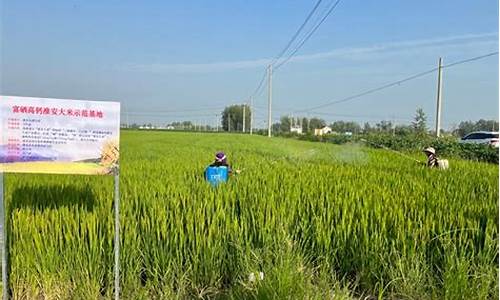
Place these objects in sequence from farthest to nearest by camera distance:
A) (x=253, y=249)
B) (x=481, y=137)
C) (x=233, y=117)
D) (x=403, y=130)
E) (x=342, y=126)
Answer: (x=342, y=126) → (x=233, y=117) → (x=403, y=130) → (x=481, y=137) → (x=253, y=249)

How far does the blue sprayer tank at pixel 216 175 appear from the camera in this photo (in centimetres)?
471

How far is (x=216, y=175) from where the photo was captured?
477 cm

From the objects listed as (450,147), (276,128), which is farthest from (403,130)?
(276,128)

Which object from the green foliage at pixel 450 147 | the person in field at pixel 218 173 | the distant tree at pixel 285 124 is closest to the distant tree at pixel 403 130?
the green foliage at pixel 450 147

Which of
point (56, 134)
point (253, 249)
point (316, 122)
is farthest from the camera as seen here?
point (316, 122)

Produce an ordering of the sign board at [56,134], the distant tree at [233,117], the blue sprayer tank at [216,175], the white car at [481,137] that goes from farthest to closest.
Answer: the distant tree at [233,117] → the white car at [481,137] → the blue sprayer tank at [216,175] → the sign board at [56,134]

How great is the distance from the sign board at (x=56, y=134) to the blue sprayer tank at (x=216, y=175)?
2.30m

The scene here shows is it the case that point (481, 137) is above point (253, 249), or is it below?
above

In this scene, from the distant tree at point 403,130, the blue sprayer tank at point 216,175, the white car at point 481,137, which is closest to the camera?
the blue sprayer tank at point 216,175

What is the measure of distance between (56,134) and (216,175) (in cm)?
250

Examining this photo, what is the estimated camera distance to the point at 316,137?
34.2 m

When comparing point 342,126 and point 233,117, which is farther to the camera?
point 342,126

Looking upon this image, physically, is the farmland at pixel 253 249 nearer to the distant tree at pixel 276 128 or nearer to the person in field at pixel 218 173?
the person in field at pixel 218 173

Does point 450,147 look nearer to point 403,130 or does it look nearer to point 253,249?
point 403,130
